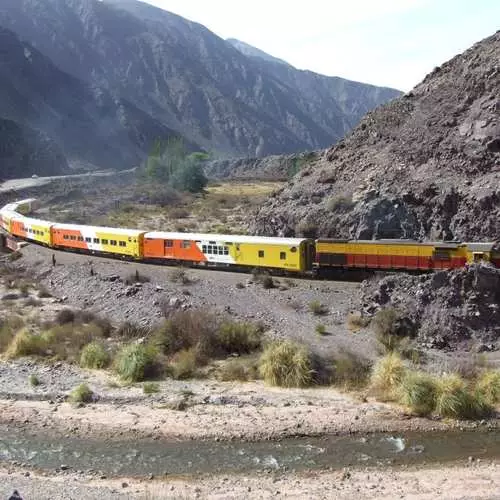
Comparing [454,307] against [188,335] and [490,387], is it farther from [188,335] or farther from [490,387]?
[188,335]

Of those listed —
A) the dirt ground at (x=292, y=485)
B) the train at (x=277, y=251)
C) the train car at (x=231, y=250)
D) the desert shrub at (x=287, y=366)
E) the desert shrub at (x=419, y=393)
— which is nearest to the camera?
the dirt ground at (x=292, y=485)

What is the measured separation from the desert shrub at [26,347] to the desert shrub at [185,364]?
587 centimetres

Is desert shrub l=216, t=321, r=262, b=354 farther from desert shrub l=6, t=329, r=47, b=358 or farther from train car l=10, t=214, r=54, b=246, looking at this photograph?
train car l=10, t=214, r=54, b=246

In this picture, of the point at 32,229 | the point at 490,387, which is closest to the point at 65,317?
the point at 490,387

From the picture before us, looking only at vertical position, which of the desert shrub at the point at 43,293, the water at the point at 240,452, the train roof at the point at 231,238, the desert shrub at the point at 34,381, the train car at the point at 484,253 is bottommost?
the water at the point at 240,452

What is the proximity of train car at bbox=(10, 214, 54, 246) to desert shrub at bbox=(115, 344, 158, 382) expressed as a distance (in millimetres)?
25536

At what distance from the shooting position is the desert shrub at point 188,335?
1006 inches

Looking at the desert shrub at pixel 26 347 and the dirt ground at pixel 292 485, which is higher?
the desert shrub at pixel 26 347

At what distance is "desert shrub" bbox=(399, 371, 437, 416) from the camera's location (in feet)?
66.2

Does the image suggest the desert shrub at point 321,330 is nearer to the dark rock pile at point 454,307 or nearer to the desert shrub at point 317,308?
the desert shrub at point 317,308

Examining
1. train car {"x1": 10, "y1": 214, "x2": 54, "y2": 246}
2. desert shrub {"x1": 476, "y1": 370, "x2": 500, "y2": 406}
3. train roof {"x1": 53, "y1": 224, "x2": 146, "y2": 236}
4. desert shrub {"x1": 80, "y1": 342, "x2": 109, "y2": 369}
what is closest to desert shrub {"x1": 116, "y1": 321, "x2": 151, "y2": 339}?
desert shrub {"x1": 80, "y1": 342, "x2": 109, "y2": 369}

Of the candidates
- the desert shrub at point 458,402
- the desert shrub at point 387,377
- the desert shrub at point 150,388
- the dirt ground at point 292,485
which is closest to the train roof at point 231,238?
the desert shrub at point 387,377

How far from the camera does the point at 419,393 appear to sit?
2036cm

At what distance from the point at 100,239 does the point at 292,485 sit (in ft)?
97.4
